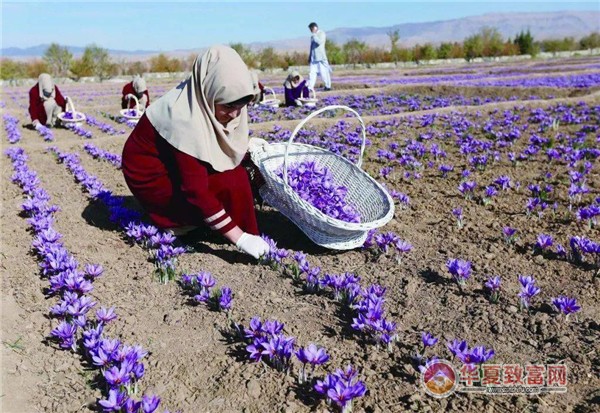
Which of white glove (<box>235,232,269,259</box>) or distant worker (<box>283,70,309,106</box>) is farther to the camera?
distant worker (<box>283,70,309,106</box>)

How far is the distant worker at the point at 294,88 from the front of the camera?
48.0ft

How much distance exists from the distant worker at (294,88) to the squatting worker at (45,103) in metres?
5.96

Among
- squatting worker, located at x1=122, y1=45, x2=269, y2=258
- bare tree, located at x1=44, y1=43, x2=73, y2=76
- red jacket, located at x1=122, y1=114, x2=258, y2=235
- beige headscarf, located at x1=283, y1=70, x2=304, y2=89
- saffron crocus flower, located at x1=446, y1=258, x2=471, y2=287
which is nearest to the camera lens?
saffron crocus flower, located at x1=446, y1=258, x2=471, y2=287

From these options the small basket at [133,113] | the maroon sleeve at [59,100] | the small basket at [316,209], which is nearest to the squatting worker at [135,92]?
the small basket at [133,113]

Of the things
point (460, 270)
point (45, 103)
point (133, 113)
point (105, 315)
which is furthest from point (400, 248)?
point (45, 103)

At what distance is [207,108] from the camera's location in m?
4.16

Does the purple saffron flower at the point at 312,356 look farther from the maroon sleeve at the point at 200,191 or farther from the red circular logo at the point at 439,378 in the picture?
the maroon sleeve at the point at 200,191

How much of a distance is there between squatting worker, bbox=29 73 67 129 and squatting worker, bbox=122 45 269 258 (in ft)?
27.6

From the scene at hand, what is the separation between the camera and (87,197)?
620cm

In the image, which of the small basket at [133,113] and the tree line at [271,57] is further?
the tree line at [271,57]

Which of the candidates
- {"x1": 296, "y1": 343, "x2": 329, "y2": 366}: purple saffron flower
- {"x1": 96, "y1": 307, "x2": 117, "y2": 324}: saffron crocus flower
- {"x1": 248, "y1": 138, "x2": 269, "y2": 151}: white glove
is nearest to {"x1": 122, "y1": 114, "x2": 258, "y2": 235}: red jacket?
{"x1": 248, "y1": 138, "x2": 269, "y2": 151}: white glove

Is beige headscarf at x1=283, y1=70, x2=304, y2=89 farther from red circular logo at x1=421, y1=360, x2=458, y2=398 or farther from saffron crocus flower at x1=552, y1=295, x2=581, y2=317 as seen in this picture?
red circular logo at x1=421, y1=360, x2=458, y2=398

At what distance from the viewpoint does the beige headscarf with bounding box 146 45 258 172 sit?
3959 mm

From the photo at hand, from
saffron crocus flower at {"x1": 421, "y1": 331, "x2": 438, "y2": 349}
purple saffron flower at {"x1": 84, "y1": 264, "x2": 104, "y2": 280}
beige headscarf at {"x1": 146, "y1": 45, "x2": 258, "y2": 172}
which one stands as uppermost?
beige headscarf at {"x1": 146, "y1": 45, "x2": 258, "y2": 172}
